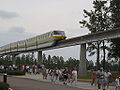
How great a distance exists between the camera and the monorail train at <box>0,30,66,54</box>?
4906 centimetres

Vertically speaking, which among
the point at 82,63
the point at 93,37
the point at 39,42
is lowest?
the point at 82,63

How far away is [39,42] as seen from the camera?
56.4m

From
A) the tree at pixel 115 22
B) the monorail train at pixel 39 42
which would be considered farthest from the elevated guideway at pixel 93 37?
the tree at pixel 115 22

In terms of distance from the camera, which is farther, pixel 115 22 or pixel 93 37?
pixel 115 22

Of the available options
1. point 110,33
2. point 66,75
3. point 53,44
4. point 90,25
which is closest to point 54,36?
point 53,44

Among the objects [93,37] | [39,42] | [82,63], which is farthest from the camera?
[39,42]

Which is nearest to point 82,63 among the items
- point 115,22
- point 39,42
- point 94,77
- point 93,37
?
point 93,37

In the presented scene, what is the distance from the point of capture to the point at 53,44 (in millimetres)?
47906

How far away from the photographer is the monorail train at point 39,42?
49059mm

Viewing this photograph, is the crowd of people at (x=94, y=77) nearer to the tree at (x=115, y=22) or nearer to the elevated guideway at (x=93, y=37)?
the elevated guideway at (x=93, y=37)

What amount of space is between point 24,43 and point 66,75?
131 feet

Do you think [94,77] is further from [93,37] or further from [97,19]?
[97,19]

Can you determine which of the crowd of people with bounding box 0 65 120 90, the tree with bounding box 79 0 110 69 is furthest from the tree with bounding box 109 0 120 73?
the crowd of people with bounding box 0 65 120 90

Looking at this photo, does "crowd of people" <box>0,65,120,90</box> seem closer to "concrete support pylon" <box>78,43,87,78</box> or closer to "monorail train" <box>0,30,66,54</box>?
"concrete support pylon" <box>78,43,87,78</box>
